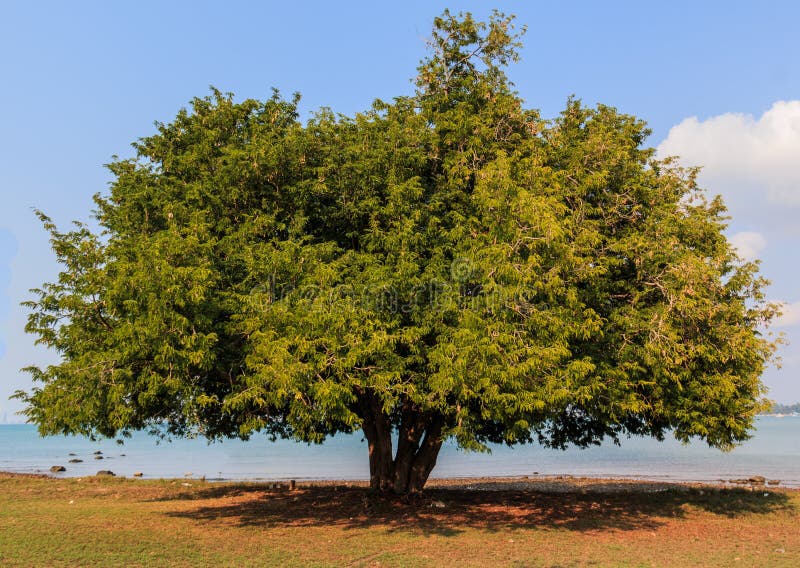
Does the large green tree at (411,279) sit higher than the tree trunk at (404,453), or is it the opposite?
the large green tree at (411,279)

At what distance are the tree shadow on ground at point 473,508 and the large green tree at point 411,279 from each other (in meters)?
3.03

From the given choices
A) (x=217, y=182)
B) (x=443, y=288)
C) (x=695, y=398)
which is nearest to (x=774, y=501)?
(x=695, y=398)

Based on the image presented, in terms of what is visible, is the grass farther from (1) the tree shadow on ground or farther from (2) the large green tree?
(2) the large green tree

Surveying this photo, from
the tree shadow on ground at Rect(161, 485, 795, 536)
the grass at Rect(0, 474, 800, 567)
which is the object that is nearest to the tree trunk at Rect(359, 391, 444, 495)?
the tree shadow on ground at Rect(161, 485, 795, 536)

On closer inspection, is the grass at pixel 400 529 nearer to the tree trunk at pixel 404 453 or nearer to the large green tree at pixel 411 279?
the tree trunk at pixel 404 453

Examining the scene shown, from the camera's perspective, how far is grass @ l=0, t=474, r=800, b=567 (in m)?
14.3

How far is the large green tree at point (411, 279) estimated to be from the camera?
14234 mm

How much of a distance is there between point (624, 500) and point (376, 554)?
547 inches

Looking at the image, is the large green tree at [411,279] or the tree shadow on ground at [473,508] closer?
the large green tree at [411,279]

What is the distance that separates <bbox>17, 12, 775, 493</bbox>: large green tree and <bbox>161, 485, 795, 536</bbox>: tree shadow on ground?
303 cm

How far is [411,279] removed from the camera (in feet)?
50.9

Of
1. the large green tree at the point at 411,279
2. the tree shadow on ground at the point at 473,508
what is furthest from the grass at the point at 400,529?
the large green tree at the point at 411,279

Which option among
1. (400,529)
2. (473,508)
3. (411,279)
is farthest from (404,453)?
(411,279)

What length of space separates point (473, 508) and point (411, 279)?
10993mm
